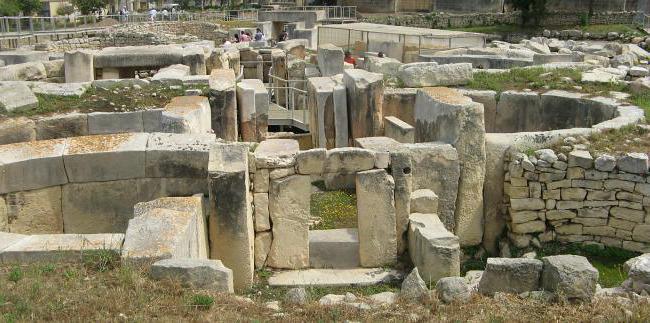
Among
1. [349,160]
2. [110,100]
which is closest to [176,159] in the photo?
[349,160]

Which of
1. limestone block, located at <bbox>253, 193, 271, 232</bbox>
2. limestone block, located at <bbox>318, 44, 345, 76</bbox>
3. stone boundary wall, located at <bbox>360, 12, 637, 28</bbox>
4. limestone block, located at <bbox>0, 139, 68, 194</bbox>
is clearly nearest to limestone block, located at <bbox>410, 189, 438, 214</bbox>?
limestone block, located at <bbox>253, 193, 271, 232</bbox>

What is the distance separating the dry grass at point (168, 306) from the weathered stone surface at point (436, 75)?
806 cm

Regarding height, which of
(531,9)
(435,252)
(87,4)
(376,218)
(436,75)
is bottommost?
(435,252)

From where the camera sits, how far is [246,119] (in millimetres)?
12703

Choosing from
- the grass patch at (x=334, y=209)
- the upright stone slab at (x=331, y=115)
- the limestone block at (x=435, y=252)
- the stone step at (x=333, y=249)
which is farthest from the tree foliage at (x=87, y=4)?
the limestone block at (x=435, y=252)

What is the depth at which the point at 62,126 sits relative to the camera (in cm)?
1016

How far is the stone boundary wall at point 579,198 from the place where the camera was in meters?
8.36

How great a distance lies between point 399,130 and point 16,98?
6305mm

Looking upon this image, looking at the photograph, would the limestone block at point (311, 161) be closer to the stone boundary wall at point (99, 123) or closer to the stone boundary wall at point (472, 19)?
the stone boundary wall at point (99, 123)

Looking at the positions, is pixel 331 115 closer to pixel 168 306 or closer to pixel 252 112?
pixel 252 112

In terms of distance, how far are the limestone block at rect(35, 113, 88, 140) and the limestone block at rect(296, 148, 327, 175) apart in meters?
4.22

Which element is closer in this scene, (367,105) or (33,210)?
(33,210)

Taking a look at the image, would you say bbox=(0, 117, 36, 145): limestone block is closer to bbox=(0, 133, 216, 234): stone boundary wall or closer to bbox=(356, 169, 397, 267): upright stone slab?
bbox=(0, 133, 216, 234): stone boundary wall

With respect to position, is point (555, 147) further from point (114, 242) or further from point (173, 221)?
point (114, 242)
